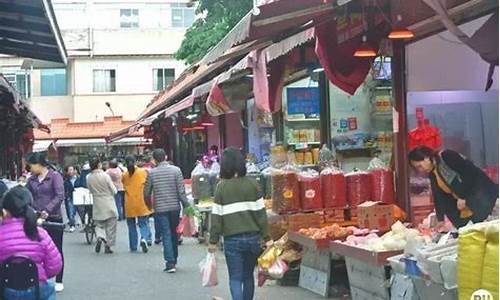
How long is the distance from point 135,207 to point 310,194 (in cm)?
507

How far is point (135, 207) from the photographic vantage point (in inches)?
583

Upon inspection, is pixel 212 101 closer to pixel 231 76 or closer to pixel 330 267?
pixel 231 76

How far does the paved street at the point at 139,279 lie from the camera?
10102 mm

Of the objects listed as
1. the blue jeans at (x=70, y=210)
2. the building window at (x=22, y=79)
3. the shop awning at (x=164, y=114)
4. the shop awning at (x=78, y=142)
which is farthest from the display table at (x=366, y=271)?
the building window at (x=22, y=79)

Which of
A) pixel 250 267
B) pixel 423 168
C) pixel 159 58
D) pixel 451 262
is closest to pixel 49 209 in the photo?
pixel 250 267

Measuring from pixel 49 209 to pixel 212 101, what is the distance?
4.16m

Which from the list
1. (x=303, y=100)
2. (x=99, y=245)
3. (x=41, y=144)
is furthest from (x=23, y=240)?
(x=41, y=144)

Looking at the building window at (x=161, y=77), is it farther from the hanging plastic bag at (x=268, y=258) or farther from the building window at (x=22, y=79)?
the hanging plastic bag at (x=268, y=258)

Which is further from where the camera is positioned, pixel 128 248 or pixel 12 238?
pixel 128 248

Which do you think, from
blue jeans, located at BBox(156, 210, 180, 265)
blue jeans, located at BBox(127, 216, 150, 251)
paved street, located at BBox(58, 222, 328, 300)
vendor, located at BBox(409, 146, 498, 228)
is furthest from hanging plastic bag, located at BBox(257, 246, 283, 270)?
blue jeans, located at BBox(127, 216, 150, 251)

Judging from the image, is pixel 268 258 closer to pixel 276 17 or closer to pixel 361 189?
pixel 361 189

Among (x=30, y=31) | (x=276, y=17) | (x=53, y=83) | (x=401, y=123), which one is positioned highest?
(x=53, y=83)

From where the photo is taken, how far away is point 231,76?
1262cm

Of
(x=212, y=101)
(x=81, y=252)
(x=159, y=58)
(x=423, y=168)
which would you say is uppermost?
(x=159, y=58)
